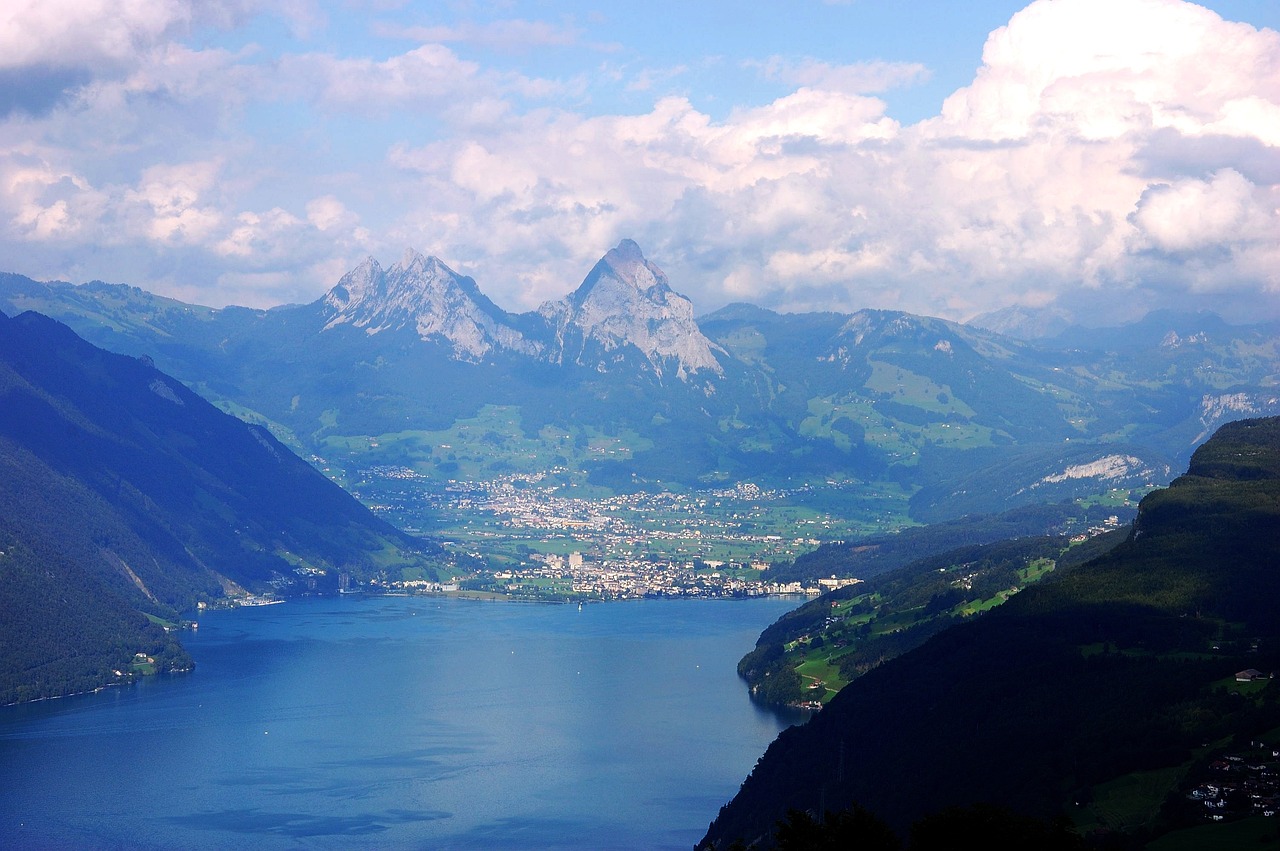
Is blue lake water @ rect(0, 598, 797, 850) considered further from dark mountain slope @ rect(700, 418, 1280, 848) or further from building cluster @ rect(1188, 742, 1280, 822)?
building cluster @ rect(1188, 742, 1280, 822)

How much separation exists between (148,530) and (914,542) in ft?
285

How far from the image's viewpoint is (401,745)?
99125mm

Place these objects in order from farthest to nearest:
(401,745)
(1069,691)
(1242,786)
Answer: (401,745)
(1069,691)
(1242,786)

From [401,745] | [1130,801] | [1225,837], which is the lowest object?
[1225,837]

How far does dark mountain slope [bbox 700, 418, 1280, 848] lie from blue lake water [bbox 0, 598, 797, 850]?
A: 8351mm

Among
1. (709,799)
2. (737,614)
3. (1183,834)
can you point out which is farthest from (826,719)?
(737,614)

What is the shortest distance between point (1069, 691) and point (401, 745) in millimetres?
43038

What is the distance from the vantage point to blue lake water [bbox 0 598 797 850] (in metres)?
79.9

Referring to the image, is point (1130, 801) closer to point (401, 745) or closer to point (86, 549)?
point (401, 745)

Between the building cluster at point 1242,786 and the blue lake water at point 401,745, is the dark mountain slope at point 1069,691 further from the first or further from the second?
the blue lake water at point 401,745

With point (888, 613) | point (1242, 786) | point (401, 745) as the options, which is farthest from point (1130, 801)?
point (888, 613)

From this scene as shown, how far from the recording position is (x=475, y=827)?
260 feet

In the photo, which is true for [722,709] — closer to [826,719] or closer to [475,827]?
[826,719]

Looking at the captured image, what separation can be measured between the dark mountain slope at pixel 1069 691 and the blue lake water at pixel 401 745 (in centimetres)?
835
